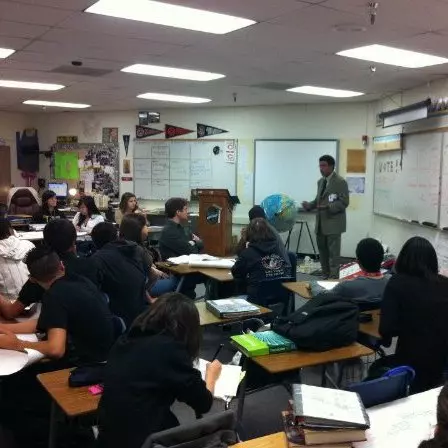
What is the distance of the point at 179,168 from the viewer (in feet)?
31.5

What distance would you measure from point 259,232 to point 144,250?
93cm

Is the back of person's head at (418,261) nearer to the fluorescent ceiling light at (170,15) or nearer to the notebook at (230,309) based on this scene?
the notebook at (230,309)

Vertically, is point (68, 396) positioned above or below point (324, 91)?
below

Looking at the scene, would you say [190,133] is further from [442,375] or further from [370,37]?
[442,375]

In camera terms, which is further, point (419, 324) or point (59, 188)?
point (59, 188)

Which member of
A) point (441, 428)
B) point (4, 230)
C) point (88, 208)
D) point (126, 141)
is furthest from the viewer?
point (126, 141)

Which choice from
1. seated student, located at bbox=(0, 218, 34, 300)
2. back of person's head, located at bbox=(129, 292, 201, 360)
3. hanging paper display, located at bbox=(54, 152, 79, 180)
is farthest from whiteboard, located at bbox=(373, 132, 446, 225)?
hanging paper display, located at bbox=(54, 152, 79, 180)

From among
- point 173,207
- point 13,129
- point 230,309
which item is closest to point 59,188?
point 13,129

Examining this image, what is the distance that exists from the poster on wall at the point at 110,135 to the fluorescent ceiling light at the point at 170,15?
6327 millimetres

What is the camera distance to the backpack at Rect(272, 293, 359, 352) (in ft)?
8.78

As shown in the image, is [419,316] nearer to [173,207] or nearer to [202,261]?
[202,261]

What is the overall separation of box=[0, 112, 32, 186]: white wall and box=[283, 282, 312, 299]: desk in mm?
8505

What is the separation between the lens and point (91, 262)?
3.32 m

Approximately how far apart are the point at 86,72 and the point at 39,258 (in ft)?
12.9
